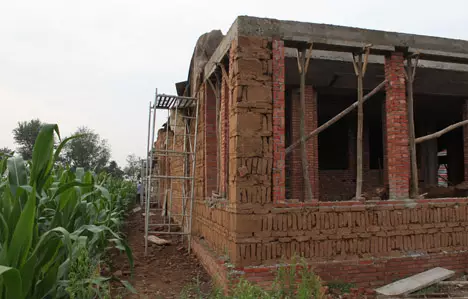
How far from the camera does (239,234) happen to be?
5.12 m

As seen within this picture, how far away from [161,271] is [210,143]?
263 centimetres

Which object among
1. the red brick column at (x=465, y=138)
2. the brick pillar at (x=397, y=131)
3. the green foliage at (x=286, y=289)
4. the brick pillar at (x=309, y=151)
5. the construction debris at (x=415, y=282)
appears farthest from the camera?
the red brick column at (x=465, y=138)

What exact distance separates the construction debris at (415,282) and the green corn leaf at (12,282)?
14.2 ft

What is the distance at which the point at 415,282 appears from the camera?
5344 mm

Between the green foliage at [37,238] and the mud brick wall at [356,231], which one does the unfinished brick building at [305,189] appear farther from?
the green foliage at [37,238]

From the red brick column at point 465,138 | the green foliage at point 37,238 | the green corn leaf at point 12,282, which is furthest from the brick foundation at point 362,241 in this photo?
the red brick column at point 465,138

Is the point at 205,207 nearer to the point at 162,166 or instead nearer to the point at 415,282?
the point at 415,282

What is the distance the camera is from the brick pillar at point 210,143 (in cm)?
764

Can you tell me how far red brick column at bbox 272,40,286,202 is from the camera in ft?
17.4

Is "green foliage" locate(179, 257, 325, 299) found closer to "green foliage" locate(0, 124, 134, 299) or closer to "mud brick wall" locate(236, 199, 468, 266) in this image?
"mud brick wall" locate(236, 199, 468, 266)

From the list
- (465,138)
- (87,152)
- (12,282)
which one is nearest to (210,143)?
(12,282)

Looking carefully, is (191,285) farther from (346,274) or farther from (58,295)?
(58,295)

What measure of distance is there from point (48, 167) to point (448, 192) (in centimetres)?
1021

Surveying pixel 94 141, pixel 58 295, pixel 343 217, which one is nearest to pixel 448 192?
pixel 343 217
